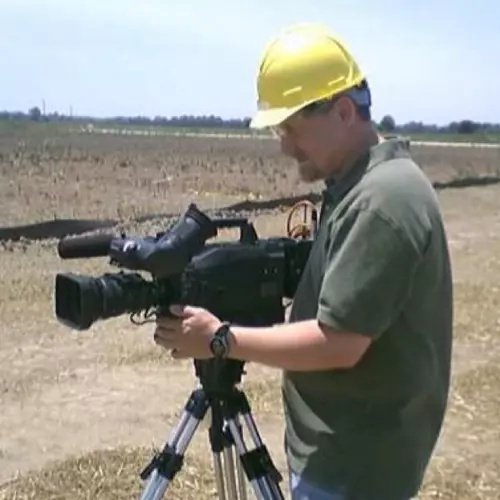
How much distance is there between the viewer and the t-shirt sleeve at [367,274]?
2.31 m

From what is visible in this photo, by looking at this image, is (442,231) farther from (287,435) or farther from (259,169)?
(259,169)

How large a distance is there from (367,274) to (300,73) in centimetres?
45

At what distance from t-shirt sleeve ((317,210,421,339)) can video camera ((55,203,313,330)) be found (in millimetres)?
324

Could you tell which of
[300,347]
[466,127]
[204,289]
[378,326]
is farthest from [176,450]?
[466,127]

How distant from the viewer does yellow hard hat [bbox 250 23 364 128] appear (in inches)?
94.3

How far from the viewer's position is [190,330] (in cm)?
247

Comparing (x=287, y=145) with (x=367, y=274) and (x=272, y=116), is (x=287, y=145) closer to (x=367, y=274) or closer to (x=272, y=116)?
(x=272, y=116)

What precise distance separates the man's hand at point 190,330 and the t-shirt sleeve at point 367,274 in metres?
0.27

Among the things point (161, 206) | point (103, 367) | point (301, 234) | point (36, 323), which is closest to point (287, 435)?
point (301, 234)

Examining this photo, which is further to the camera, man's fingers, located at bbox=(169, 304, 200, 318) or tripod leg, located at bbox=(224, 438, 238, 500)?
tripod leg, located at bbox=(224, 438, 238, 500)

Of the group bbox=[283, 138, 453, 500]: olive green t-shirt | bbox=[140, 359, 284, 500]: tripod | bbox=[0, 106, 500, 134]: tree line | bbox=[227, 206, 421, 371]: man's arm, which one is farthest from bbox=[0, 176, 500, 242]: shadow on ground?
bbox=[0, 106, 500, 134]: tree line

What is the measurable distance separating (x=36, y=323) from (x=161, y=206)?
11.5 m

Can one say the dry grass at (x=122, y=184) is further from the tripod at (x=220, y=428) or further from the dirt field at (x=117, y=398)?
the tripod at (x=220, y=428)

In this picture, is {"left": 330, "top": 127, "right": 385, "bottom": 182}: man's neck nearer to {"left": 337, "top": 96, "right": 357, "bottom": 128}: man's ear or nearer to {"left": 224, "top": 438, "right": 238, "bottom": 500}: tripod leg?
{"left": 337, "top": 96, "right": 357, "bottom": 128}: man's ear
